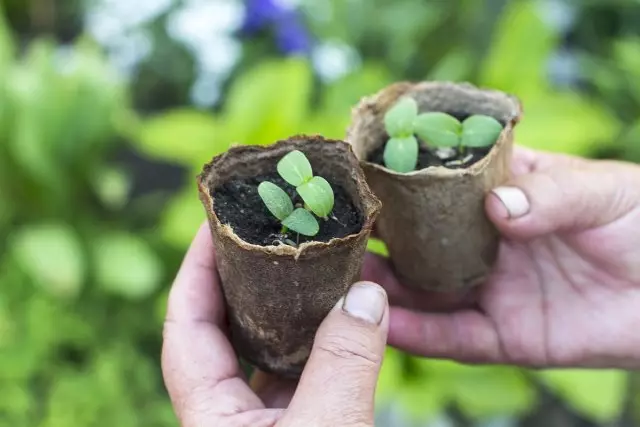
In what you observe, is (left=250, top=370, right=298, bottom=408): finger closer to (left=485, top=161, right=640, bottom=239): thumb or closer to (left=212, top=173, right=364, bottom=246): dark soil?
(left=212, top=173, right=364, bottom=246): dark soil

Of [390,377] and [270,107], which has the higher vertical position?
[270,107]

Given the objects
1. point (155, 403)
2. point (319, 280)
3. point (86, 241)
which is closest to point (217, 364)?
point (319, 280)

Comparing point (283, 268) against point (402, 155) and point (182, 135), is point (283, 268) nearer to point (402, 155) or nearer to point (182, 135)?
point (402, 155)

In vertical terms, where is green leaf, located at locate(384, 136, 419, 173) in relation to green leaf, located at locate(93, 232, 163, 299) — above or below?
above

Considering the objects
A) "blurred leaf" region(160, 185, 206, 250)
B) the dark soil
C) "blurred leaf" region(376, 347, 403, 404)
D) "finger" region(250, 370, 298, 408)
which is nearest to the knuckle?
the dark soil

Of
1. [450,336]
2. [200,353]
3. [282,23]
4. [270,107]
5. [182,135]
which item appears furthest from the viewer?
[282,23]

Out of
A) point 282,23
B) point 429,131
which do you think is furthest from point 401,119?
point 282,23

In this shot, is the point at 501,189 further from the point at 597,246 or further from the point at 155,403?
the point at 155,403

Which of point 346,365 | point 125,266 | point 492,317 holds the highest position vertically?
point 346,365
